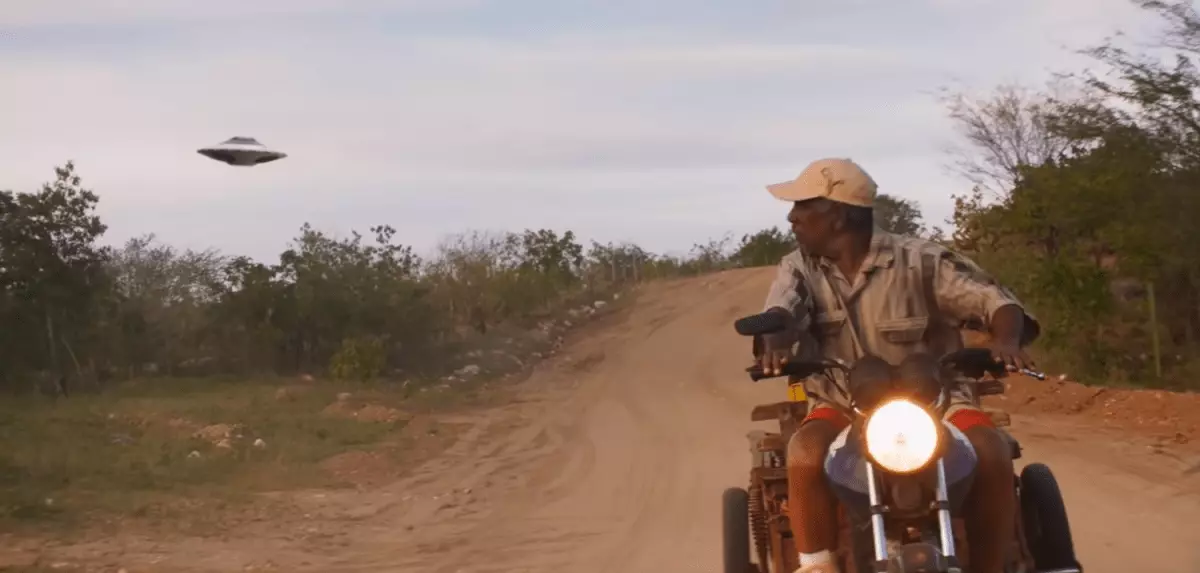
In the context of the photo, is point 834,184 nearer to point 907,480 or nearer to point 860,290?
point 860,290

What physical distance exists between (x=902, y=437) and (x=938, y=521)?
0.30 m

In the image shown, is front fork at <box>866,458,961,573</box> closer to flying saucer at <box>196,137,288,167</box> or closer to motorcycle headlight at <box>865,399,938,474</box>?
motorcycle headlight at <box>865,399,938,474</box>

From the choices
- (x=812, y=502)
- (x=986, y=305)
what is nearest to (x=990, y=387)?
(x=986, y=305)

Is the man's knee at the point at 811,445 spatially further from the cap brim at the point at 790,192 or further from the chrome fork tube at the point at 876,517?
the cap brim at the point at 790,192

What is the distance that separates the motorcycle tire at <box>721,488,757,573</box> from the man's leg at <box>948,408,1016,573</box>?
1.37 metres

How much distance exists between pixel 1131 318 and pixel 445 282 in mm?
16589

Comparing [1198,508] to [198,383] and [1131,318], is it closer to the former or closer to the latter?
[1131,318]

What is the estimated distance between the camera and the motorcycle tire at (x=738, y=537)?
201 inches

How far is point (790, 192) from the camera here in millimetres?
4551

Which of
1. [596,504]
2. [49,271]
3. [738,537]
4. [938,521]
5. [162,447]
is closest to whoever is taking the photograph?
[938,521]

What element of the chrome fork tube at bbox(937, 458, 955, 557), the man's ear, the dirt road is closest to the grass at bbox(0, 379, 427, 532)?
the dirt road

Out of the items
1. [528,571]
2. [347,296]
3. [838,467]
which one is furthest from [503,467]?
[347,296]

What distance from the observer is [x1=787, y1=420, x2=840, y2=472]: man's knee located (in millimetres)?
3955

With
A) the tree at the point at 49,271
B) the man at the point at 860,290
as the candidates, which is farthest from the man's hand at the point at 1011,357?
the tree at the point at 49,271
